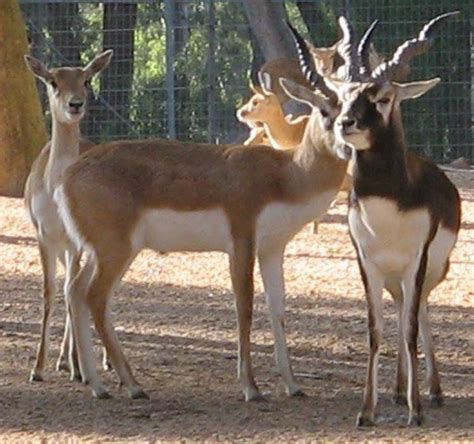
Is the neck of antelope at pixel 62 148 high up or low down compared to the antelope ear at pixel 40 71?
down

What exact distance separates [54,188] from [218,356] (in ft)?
4.66

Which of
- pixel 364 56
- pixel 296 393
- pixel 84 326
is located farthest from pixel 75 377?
pixel 364 56

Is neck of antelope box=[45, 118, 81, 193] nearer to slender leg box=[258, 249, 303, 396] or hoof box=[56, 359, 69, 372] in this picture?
hoof box=[56, 359, 69, 372]

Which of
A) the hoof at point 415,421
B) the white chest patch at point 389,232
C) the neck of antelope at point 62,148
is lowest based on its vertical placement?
the hoof at point 415,421

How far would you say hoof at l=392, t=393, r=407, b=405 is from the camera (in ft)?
25.7

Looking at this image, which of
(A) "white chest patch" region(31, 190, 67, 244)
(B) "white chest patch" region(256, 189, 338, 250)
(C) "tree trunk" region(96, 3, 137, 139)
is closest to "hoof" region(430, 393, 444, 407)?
(B) "white chest patch" region(256, 189, 338, 250)

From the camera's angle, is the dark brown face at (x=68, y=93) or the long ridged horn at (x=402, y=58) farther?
the dark brown face at (x=68, y=93)

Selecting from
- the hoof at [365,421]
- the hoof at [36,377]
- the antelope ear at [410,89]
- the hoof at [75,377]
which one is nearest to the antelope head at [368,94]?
the antelope ear at [410,89]

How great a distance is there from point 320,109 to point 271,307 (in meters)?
1.16

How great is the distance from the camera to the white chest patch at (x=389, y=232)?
7242mm

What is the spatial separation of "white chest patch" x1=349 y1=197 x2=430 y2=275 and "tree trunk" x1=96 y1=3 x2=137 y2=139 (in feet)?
45.7

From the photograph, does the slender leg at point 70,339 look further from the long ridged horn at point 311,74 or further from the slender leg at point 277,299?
the long ridged horn at point 311,74

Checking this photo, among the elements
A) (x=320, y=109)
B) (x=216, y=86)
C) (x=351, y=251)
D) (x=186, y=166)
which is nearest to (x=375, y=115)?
(x=320, y=109)

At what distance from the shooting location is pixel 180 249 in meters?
8.25
